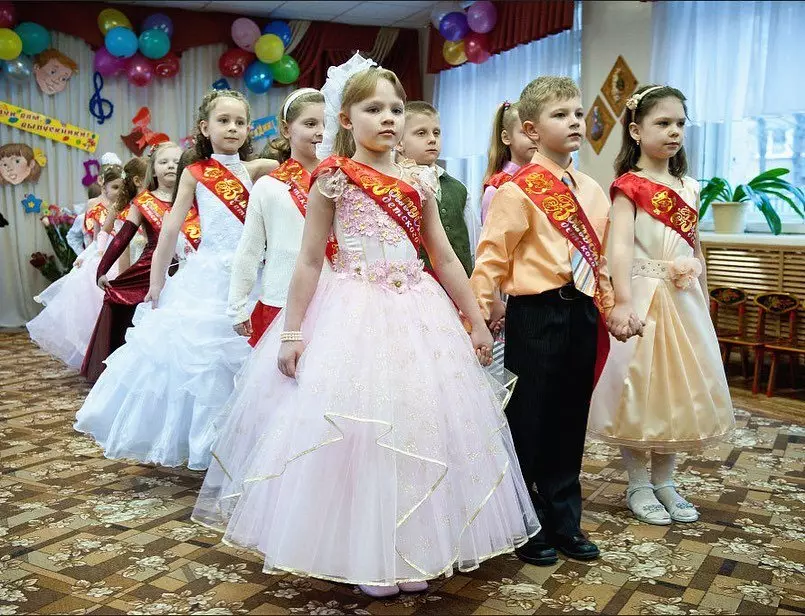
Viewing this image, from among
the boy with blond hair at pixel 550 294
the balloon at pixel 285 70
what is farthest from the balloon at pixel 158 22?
the boy with blond hair at pixel 550 294

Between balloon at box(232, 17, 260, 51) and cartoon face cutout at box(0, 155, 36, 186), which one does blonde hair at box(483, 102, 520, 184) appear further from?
cartoon face cutout at box(0, 155, 36, 186)

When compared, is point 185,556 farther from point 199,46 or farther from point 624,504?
point 199,46

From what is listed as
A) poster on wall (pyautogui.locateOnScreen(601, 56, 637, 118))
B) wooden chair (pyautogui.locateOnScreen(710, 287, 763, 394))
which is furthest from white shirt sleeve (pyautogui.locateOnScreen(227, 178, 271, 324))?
poster on wall (pyautogui.locateOnScreen(601, 56, 637, 118))

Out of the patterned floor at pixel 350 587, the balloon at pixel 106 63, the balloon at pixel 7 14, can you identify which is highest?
the balloon at pixel 7 14

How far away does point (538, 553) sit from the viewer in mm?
2357

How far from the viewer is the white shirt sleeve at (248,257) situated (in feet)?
9.16

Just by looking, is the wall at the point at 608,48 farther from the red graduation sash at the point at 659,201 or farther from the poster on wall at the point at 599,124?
the red graduation sash at the point at 659,201

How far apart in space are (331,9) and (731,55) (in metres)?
4.06

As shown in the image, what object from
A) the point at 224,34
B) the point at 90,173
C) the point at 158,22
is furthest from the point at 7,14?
the point at 224,34

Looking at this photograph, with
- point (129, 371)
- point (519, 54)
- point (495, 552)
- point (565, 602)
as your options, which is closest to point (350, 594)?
point (495, 552)

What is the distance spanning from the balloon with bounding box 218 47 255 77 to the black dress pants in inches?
266

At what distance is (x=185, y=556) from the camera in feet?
7.99

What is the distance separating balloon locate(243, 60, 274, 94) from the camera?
8.50 meters

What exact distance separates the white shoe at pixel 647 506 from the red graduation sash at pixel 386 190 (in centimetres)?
122
